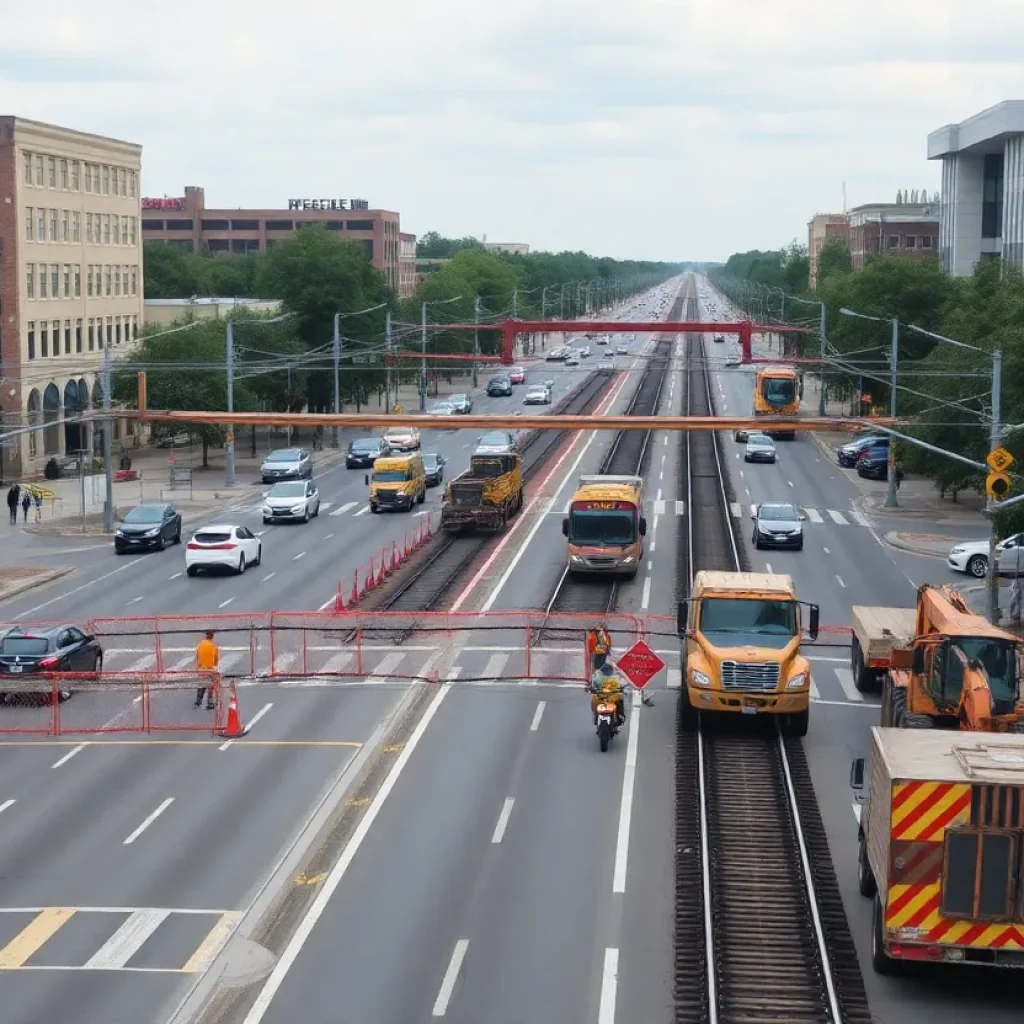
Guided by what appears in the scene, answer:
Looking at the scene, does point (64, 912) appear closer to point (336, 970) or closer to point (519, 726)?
point (336, 970)

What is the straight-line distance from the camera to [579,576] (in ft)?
161

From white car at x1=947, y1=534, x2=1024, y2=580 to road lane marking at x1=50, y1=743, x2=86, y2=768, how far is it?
2861 centimetres

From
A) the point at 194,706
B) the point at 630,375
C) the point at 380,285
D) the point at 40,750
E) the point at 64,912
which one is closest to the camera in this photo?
the point at 64,912

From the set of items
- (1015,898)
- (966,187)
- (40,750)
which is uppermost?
(966,187)

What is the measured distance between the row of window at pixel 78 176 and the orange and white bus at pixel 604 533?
4508 centimetres

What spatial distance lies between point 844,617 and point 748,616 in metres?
14.2

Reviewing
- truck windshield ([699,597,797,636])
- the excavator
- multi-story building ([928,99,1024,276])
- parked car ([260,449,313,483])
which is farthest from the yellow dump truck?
multi-story building ([928,99,1024,276])

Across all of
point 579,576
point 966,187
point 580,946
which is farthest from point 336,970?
point 966,187

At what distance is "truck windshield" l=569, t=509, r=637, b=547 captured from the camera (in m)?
48.8

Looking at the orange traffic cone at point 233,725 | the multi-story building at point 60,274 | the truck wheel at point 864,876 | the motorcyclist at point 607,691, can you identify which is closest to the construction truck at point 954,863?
the truck wheel at point 864,876

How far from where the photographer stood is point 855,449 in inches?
3290

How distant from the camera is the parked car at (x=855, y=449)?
82125 millimetres

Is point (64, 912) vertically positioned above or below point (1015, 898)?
below

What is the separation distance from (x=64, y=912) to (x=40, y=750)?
29.9ft
